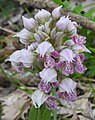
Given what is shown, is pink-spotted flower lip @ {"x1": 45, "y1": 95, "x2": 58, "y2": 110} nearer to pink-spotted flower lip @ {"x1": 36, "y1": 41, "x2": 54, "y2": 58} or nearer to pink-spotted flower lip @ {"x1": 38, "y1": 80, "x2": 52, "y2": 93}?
pink-spotted flower lip @ {"x1": 38, "y1": 80, "x2": 52, "y2": 93}

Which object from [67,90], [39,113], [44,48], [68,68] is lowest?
[39,113]

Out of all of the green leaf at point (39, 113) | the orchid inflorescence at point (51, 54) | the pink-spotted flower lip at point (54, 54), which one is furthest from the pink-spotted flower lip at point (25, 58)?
the green leaf at point (39, 113)

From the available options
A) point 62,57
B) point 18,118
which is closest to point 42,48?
point 62,57

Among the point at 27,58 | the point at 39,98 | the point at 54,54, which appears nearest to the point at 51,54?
the point at 54,54

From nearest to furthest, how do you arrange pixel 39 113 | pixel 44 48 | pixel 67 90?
pixel 44 48, pixel 67 90, pixel 39 113

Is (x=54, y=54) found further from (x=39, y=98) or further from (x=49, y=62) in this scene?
(x=39, y=98)

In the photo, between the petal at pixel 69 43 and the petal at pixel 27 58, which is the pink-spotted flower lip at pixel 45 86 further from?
the petal at pixel 69 43

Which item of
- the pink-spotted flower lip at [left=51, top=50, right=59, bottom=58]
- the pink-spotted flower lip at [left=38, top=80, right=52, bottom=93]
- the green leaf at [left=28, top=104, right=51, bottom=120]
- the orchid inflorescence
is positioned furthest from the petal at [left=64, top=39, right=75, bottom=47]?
the green leaf at [left=28, top=104, right=51, bottom=120]
